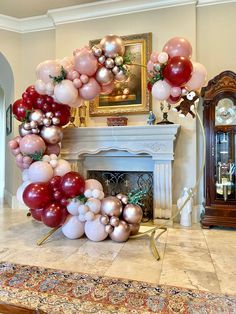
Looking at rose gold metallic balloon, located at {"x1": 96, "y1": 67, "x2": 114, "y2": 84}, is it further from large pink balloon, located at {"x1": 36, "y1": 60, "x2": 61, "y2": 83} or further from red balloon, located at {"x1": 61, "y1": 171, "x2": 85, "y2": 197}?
red balloon, located at {"x1": 61, "y1": 171, "x2": 85, "y2": 197}

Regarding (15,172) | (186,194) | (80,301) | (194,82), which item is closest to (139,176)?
(186,194)

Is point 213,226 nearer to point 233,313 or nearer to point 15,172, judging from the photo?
point 233,313

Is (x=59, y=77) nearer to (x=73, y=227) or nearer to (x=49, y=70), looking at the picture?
(x=49, y=70)

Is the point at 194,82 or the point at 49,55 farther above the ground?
the point at 49,55

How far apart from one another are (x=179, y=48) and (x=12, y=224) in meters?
2.96

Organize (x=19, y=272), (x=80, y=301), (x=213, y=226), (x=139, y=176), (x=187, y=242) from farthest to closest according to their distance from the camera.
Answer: (x=139, y=176), (x=213, y=226), (x=187, y=242), (x=19, y=272), (x=80, y=301)

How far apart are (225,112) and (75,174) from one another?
6.66 feet

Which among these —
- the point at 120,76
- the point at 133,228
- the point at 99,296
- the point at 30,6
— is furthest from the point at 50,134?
the point at 30,6

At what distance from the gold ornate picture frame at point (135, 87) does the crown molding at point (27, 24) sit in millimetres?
999

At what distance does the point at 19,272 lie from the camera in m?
1.98

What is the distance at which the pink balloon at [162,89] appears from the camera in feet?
8.00

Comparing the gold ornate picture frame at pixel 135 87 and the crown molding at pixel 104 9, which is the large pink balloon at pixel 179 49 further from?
the crown molding at pixel 104 9

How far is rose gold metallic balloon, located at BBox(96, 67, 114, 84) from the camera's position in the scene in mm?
2600

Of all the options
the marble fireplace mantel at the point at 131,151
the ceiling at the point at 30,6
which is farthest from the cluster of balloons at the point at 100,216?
the ceiling at the point at 30,6
